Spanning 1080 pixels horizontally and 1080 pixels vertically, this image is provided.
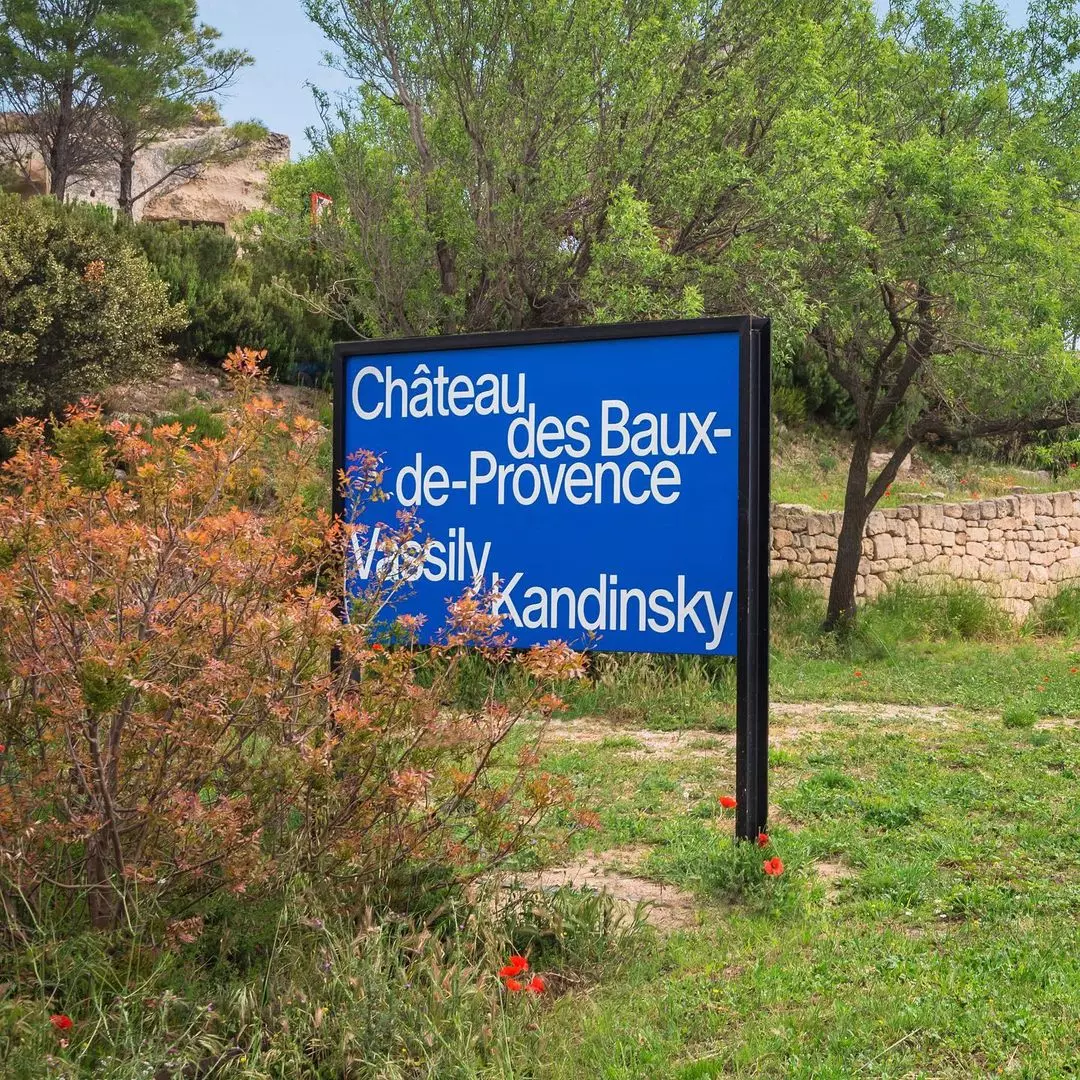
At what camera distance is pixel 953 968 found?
338 cm

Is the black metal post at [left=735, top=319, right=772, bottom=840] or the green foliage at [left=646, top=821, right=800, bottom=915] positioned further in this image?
the black metal post at [left=735, top=319, right=772, bottom=840]

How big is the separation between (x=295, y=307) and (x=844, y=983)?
17135 mm

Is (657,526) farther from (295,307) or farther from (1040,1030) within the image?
(295,307)

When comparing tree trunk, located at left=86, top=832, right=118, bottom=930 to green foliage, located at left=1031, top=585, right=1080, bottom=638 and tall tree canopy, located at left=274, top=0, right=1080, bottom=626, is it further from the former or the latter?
green foliage, located at left=1031, top=585, right=1080, bottom=638

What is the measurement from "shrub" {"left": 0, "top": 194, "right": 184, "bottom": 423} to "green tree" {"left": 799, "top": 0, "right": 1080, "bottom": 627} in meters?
8.31

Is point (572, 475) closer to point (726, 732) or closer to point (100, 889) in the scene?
point (100, 889)

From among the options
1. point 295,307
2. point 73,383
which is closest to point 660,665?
point 73,383

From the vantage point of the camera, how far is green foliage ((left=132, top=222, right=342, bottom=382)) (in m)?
18.7

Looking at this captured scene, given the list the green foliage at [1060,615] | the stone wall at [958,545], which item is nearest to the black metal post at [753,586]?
the stone wall at [958,545]

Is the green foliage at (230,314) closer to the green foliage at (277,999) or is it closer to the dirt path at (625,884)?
the dirt path at (625,884)

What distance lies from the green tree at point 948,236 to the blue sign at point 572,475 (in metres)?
7.88

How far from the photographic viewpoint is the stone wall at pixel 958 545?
45.9ft

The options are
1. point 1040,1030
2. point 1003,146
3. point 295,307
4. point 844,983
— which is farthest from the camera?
point 295,307

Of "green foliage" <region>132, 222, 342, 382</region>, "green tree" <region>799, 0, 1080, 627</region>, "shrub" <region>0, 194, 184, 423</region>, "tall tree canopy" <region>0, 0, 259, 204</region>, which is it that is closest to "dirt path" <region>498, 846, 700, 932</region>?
"green tree" <region>799, 0, 1080, 627</region>
